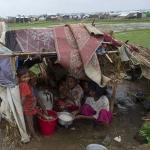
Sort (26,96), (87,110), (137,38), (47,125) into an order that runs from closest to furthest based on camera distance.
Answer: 1. (26,96)
2. (47,125)
3. (87,110)
4. (137,38)

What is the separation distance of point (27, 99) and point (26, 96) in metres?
0.09

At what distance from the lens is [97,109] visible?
918cm

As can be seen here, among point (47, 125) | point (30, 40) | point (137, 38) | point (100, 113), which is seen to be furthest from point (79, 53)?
point (137, 38)

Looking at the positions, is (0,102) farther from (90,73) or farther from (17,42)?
(90,73)

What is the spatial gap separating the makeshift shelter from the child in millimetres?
127

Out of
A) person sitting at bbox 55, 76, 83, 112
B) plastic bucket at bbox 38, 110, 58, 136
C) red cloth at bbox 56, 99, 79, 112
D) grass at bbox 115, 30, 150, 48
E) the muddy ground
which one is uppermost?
person sitting at bbox 55, 76, 83, 112

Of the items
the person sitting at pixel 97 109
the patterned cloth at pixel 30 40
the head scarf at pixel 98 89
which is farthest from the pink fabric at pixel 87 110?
the patterned cloth at pixel 30 40

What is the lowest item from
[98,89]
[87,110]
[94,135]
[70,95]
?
[94,135]

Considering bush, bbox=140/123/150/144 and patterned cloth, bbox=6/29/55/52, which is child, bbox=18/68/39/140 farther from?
bush, bbox=140/123/150/144

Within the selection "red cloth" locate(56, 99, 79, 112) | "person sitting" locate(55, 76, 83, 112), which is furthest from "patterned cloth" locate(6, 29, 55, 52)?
"red cloth" locate(56, 99, 79, 112)

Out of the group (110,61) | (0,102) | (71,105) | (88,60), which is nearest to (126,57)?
(110,61)

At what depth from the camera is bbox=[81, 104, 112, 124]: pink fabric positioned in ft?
29.2

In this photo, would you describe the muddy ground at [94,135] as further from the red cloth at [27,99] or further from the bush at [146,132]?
the red cloth at [27,99]

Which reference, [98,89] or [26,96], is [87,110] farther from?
[26,96]
